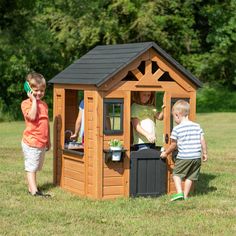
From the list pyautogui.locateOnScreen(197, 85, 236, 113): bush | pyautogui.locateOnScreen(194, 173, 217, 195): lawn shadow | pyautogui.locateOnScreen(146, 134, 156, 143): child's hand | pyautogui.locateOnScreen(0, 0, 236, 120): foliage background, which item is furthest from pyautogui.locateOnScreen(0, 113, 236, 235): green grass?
pyautogui.locateOnScreen(197, 85, 236, 113): bush

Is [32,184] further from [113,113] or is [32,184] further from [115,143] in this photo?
[113,113]

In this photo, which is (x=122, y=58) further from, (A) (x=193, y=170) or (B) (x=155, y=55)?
(A) (x=193, y=170)

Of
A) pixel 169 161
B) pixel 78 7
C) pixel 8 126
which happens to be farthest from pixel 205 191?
pixel 78 7

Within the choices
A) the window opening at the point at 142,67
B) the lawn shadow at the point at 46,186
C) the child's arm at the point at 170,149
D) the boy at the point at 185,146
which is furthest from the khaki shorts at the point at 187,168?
the lawn shadow at the point at 46,186

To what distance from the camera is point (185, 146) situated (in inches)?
331

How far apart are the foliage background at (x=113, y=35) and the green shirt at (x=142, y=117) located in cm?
1864

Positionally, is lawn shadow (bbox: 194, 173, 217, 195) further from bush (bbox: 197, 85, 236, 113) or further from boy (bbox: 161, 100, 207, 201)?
bush (bbox: 197, 85, 236, 113)

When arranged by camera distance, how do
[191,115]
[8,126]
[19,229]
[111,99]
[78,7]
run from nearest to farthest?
[19,229]
[111,99]
[191,115]
[8,126]
[78,7]

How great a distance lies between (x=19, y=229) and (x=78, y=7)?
80.4ft

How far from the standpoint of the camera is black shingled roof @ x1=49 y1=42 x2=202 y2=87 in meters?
8.38

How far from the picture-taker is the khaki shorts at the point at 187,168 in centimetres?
842

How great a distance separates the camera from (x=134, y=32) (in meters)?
34.4

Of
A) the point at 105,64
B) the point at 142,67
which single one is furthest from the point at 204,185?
the point at 105,64

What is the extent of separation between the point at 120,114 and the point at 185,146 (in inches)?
38.2
